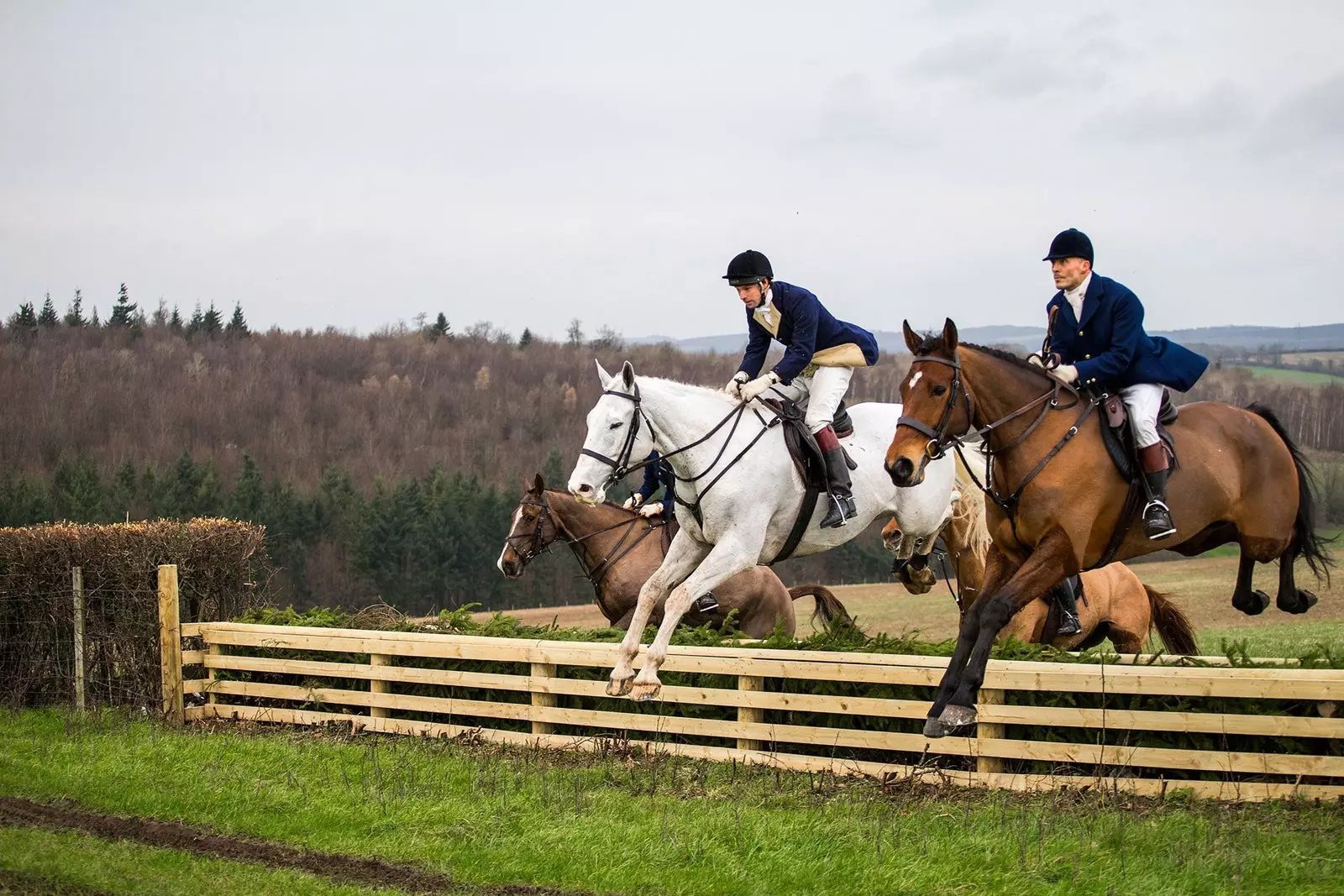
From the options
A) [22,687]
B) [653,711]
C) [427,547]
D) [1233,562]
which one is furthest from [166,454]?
[653,711]

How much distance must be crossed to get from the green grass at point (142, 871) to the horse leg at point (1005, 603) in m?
3.11

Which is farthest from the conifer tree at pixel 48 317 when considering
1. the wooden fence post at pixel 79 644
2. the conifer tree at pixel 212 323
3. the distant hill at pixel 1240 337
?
the wooden fence post at pixel 79 644

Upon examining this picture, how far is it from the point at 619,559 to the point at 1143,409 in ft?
21.1

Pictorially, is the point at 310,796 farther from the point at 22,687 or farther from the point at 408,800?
the point at 22,687

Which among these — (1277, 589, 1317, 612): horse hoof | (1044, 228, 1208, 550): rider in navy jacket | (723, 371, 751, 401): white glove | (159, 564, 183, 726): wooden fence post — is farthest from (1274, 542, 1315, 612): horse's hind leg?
(159, 564, 183, 726): wooden fence post

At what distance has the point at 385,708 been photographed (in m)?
11.3

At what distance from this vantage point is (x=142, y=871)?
666cm

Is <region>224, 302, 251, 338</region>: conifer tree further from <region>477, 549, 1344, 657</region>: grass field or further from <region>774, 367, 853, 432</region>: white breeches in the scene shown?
<region>774, 367, 853, 432</region>: white breeches

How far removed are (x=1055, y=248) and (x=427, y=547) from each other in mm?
49299

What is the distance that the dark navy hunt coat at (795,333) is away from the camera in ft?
29.1

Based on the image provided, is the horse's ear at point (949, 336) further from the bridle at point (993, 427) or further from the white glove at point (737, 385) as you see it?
the white glove at point (737, 385)

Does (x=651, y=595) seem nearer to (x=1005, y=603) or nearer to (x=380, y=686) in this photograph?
(x=1005, y=603)

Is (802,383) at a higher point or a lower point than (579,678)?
higher

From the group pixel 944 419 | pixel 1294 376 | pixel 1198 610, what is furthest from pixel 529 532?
pixel 1294 376
